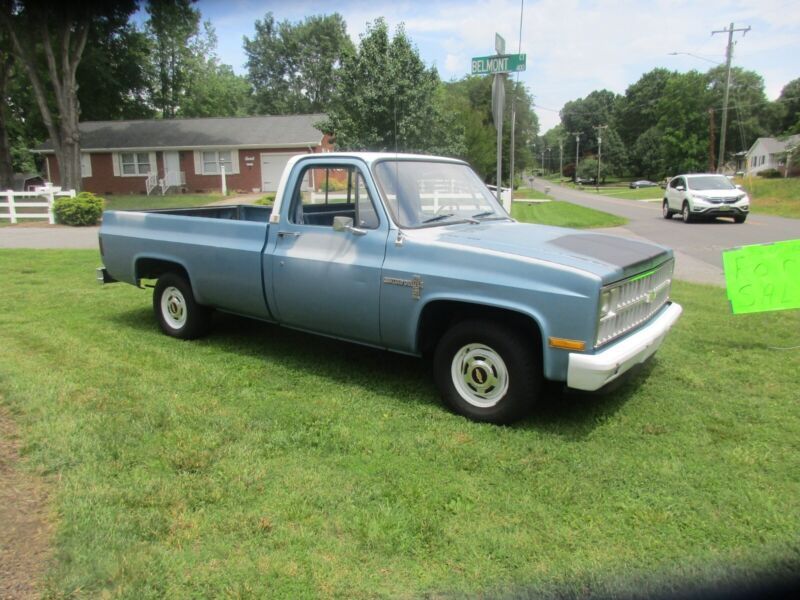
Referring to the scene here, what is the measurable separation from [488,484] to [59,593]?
6.78ft

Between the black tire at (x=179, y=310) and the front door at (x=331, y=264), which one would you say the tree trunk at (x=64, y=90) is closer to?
the black tire at (x=179, y=310)

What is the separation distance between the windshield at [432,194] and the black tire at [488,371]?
100 centimetres

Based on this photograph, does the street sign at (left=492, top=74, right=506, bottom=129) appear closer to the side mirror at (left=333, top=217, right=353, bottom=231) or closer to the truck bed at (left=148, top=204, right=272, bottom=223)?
the truck bed at (left=148, top=204, right=272, bottom=223)

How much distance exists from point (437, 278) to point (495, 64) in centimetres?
465

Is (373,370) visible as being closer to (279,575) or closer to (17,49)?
(279,575)

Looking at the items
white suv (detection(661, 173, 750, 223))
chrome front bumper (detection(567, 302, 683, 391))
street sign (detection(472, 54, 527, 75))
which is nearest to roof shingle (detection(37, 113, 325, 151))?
white suv (detection(661, 173, 750, 223))

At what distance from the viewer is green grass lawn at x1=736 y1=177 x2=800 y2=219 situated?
85.3ft

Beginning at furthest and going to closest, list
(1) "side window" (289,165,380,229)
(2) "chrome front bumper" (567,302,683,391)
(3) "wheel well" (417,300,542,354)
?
(1) "side window" (289,165,380,229) → (3) "wheel well" (417,300,542,354) → (2) "chrome front bumper" (567,302,683,391)

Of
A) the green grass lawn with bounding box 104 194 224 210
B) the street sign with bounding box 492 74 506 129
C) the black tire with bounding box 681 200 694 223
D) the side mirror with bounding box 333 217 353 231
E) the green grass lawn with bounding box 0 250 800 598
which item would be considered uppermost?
the street sign with bounding box 492 74 506 129

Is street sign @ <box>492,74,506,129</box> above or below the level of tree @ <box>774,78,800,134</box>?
below

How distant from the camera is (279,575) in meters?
2.50

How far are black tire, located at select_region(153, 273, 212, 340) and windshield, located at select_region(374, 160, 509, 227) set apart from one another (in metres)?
2.49

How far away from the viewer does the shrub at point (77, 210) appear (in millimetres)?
18844

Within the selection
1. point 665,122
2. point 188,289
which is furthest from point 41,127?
point 665,122
